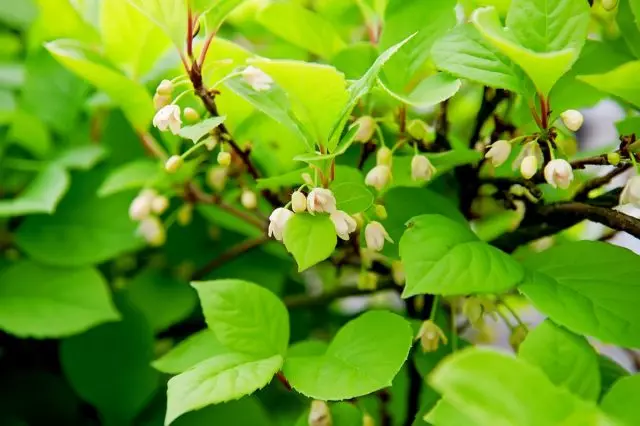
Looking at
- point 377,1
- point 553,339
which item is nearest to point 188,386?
point 553,339

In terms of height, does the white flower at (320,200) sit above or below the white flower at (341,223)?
above

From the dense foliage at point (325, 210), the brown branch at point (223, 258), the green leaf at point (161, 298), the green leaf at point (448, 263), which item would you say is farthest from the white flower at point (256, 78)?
the green leaf at point (161, 298)

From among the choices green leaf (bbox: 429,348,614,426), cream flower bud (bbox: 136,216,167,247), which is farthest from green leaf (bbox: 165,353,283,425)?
cream flower bud (bbox: 136,216,167,247)

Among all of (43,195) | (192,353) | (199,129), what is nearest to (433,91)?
(199,129)

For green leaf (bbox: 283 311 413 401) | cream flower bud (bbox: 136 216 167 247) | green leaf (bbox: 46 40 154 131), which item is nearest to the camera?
green leaf (bbox: 283 311 413 401)

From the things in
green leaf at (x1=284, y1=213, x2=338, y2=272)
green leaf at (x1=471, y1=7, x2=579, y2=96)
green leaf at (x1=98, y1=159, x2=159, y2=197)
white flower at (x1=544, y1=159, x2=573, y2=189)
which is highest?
green leaf at (x1=471, y1=7, x2=579, y2=96)

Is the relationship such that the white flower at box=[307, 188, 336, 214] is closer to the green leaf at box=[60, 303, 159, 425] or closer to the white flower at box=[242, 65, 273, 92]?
the white flower at box=[242, 65, 273, 92]

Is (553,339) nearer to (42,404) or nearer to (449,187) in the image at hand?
(449,187)

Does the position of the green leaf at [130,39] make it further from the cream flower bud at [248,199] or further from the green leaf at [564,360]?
the green leaf at [564,360]
